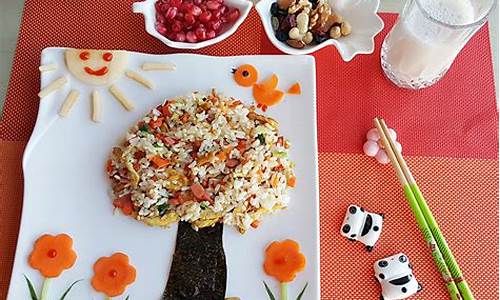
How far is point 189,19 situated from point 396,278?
792mm

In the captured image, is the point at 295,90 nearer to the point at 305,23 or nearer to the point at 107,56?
the point at 305,23

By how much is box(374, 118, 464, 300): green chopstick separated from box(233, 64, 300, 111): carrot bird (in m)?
0.27

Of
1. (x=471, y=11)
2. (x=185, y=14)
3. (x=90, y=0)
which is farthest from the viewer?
(x=90, y=0)

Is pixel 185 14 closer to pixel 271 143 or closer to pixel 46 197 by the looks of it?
pixel 271 143

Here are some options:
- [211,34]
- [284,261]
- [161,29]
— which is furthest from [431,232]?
[161,29]

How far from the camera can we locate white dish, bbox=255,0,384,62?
1.62 m

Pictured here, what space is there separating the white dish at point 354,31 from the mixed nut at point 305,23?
0.02 m

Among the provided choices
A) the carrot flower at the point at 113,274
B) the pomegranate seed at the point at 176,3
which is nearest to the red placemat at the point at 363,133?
the pomegranate seed at the point at 176,3

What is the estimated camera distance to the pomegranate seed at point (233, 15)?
167 centimetres

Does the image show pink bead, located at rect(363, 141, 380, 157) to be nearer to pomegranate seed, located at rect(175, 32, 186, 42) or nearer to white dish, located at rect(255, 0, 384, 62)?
white dish, located at rect(255, 0, 384, 62)

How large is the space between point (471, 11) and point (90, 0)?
98 cm

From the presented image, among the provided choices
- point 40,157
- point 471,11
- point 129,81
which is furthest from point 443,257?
point 40,157

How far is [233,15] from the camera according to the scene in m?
1.67

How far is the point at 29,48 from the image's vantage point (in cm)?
173
